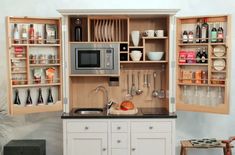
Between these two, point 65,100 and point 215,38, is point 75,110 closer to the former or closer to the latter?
point 65,100

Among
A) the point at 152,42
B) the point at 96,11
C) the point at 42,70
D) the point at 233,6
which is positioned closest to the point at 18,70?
the point at 42,70

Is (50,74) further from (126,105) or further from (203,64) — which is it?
(203,64)

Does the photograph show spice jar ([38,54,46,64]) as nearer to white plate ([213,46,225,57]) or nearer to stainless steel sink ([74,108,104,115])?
stainless steel sink ([74,108,104,115])

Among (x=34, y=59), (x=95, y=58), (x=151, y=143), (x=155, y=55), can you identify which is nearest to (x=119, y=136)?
(x=151, y=143)

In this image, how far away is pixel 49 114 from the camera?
13.9 feet

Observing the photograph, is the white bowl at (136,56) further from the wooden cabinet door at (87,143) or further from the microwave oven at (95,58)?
the wooden cabinet door at (87,143)

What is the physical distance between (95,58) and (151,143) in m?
1.17

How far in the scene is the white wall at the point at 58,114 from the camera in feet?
13.4

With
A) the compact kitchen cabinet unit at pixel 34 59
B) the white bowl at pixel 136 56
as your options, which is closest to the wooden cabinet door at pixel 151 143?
the white bowl at pixel 136 56

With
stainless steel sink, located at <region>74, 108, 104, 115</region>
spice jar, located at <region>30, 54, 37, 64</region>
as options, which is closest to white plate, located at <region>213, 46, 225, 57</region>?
stainless steel sink, located at <region>74, 108, 104, 115</region>

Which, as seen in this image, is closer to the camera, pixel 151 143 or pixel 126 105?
pixel 151 143

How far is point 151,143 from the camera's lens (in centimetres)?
355

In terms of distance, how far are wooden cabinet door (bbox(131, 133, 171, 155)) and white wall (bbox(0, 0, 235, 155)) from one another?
2.45 ft

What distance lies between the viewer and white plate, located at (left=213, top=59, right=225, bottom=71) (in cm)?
359
